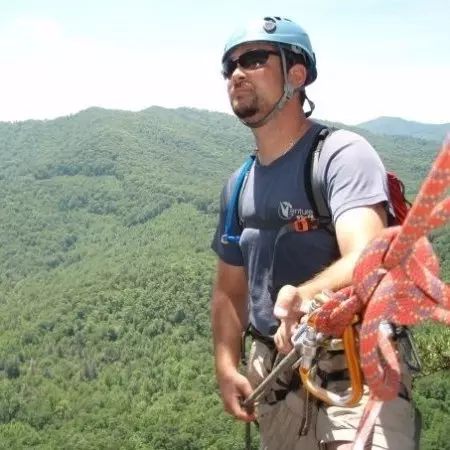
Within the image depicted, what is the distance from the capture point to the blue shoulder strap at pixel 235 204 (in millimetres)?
2688

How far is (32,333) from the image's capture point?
89188 mm

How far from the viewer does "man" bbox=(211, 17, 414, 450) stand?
198cm

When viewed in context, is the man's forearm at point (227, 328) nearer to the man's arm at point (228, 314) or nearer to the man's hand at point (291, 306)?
the man's arm at point (228, 314)

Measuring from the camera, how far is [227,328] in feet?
9.91

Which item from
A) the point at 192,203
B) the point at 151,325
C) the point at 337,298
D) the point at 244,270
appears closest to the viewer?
the point at 337,298

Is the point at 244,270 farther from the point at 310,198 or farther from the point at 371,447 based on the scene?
the point at 371,447

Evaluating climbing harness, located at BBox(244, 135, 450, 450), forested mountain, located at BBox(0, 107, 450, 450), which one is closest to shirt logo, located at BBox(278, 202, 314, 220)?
climbing harness, located at BBox(244, 135, 450, 450)

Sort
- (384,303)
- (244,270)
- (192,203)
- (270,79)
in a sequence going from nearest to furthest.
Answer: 1. (384,303)
2. (270,79)
3. (244,270)
4. (192,203)

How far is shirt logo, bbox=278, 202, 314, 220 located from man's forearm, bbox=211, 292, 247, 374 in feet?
2.73

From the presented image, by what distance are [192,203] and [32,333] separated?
246ft

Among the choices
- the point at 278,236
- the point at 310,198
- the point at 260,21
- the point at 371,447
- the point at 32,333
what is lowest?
the point at 32,333

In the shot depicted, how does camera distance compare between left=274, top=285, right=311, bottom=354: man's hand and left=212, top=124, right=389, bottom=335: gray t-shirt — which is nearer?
left=274, top=285, right=311, bottom=354: man's hand

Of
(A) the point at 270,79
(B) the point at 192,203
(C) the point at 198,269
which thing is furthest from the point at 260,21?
(B) the point at 192,203

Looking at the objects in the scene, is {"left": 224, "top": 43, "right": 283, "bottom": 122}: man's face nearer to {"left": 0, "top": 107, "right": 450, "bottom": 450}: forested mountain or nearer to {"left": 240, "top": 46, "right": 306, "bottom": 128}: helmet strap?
{"left": 240, "top": 46, "right": 306, "bottom": 128}: helmet strap
